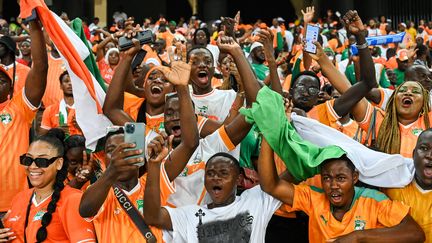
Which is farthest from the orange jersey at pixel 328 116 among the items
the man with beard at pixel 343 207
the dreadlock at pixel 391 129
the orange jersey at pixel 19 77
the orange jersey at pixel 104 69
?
the orange jersey at pixel 104 69

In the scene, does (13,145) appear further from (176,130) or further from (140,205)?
(140,205)

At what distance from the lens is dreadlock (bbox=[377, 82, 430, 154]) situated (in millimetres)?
5051

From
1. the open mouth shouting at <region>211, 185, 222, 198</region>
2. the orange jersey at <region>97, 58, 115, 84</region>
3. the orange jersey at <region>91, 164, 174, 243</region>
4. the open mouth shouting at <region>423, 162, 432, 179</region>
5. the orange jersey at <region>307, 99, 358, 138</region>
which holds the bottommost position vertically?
→ the orange jersey at <region>91, 164, 174, 243</region>

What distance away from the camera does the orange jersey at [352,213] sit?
14.5ft

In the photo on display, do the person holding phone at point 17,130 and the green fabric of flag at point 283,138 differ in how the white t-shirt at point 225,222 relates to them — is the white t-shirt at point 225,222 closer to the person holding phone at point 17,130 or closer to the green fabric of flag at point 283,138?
the green fabric of flag at point 283,138

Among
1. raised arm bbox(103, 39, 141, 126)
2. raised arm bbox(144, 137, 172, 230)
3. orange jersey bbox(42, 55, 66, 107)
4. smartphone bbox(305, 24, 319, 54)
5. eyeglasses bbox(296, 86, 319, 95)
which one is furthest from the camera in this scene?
Answer: orange jersey bbox(42, 55, 66, 107)

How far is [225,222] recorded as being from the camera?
459cm

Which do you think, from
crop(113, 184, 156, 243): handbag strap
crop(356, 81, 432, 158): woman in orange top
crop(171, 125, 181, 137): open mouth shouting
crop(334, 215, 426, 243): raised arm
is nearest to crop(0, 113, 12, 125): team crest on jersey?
crop(171, 125, 181, 137): open mouth shouting

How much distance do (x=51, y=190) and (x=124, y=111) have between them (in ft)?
3.84

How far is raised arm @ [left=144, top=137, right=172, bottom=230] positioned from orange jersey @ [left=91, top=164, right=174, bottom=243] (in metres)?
0.08

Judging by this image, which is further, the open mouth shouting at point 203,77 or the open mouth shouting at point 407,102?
the open mouth shouting at point 203,77

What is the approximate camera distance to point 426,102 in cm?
532

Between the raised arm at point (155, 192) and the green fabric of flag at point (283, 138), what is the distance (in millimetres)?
742

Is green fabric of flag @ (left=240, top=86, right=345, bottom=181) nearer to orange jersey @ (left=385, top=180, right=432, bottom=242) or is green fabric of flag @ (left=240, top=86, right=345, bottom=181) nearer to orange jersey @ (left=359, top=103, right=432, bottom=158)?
orange jersey @ (left=385, top=180, right=432, bottom=242)
